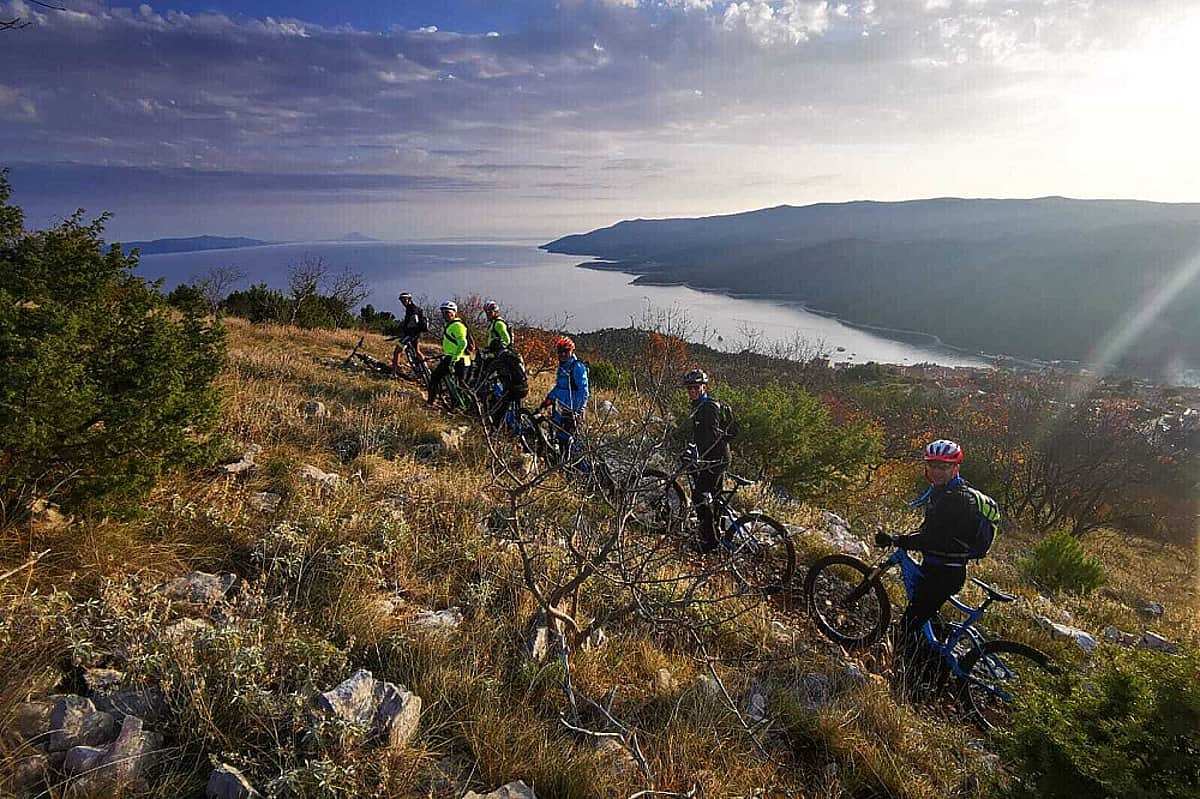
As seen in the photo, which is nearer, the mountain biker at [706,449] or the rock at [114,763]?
the rock at [114,763]

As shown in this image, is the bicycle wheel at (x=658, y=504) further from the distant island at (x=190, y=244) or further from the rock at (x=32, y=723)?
the distant island at (x=190, y=244)

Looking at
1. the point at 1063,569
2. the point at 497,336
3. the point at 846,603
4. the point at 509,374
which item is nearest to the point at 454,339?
the point at 497,336

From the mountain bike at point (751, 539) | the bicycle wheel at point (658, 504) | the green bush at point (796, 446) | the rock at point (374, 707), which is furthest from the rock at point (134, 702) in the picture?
the green bush at point (796, 446)

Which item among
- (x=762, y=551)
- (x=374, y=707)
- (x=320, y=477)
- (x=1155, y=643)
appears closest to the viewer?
(x=374, y=707)

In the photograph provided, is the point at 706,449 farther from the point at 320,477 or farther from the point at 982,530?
the point at 320,477

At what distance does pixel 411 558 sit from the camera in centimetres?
360

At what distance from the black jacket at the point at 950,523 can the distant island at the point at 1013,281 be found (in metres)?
69.1

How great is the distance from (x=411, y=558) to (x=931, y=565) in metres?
3.60

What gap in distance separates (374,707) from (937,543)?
→ 142 inches

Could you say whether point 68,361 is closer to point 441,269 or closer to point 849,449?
point 849,449

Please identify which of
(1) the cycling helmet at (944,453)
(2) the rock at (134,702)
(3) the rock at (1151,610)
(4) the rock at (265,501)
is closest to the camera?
(2) the rock at (134,702)

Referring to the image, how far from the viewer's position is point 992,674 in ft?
12.7

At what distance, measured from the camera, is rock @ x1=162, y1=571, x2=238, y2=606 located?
2.72 m

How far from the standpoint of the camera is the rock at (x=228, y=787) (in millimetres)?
1785
